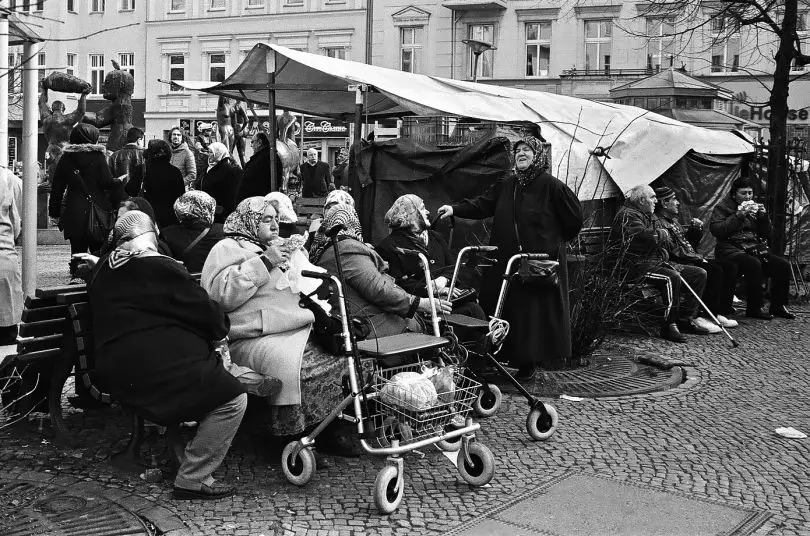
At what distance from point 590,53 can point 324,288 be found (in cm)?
3475

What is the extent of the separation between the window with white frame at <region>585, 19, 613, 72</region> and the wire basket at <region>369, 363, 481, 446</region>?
113 feet

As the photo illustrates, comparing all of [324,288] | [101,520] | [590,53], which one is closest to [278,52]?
[324,288]

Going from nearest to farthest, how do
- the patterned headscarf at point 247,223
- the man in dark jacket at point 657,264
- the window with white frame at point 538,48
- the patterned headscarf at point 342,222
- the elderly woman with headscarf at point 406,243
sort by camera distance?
the patterned headscarf at point 247,223 < the patterned headscarf at point 342,222 < the elderly woman with headscarf at point 406,243 < the man in dark jacket at point 657,264 < the window with white frame at point 538,48

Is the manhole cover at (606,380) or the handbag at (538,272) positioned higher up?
the handbag at (538,272)

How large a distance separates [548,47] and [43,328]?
3588 centimetres

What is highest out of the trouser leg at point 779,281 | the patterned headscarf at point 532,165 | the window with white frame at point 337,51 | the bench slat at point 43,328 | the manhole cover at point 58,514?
the window with white frame at point 337,51

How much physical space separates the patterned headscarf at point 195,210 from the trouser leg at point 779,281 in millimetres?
7785

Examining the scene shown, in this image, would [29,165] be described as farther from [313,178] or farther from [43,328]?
[313,178]

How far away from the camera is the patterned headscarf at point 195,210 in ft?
23.7

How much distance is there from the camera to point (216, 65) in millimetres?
46344

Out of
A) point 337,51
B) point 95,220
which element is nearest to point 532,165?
point 95,220

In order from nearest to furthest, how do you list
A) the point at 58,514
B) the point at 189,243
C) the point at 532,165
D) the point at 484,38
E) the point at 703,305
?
the point at 58,514 < the point at 189,243 < the point at 532,165 < the point at 703,305 < the point at 484,38

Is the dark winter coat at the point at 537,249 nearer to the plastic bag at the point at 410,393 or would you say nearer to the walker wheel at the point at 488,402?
the walker wheel at the point at 488,402

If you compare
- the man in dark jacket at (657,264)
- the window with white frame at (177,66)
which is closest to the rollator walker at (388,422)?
the man in dark jacket at (657,264)
